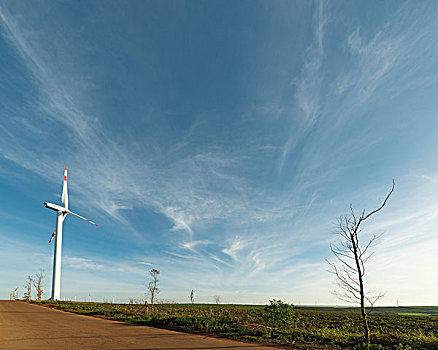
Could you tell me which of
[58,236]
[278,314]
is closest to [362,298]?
[278,314]

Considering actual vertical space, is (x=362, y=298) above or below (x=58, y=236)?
below

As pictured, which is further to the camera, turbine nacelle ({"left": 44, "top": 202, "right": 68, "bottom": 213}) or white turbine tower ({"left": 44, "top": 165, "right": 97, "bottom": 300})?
turbine nacelle ({"left": 44, "top": 202, "right": 68, "bottom": 213})

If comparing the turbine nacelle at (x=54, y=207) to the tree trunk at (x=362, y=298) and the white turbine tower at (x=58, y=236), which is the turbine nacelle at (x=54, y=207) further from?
the tree trunk at (x=362, y=298)

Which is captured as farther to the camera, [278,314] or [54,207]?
[54,207]

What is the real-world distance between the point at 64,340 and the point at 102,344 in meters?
2.67

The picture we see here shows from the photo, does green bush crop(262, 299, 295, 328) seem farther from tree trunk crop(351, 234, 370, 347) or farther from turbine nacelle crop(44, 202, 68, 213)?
turbine nacelle crop(44, 202, 68, 213)

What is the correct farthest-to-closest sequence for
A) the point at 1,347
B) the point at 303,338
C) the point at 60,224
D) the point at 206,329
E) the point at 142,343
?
1. the point at 60,224
2. the point at 206,329
3. the point at 303,338
4. the point at 142,343
5. the point at 1,347

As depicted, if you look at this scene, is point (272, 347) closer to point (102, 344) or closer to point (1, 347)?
point (102, 344)

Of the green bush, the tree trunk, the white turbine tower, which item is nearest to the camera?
the tree trunk

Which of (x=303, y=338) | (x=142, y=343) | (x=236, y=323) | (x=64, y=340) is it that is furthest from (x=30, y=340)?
(x=303, y=338)

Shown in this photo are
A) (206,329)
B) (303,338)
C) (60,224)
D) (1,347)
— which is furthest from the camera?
(60,224)

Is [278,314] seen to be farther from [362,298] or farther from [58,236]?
[58,236]

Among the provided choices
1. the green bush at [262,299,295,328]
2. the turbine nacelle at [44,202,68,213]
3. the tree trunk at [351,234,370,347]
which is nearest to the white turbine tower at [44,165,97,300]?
the turbine nacelle at [44,202,68,213]

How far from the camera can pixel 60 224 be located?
64312 millimetres
